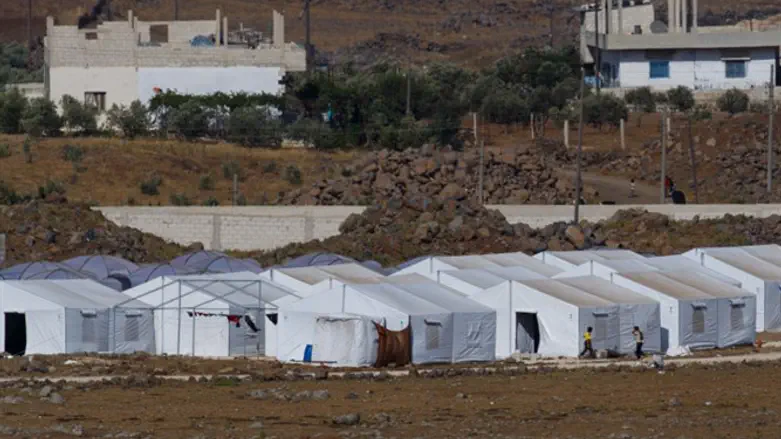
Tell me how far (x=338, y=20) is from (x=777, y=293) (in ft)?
322

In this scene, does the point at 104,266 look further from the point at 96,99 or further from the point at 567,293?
the point at 96,99

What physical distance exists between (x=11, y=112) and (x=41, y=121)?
274 cm

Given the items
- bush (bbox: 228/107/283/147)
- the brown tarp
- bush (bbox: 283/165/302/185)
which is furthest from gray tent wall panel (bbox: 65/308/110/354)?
bush (bbox: 228/107/283/147)

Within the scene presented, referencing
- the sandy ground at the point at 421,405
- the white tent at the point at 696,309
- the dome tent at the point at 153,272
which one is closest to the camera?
the sandy ground at the point at 421,405

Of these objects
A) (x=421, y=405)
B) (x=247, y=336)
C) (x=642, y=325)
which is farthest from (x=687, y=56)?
(x=421, y=405)

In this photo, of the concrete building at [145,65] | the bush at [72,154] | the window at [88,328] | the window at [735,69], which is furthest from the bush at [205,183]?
the window at [88,328]

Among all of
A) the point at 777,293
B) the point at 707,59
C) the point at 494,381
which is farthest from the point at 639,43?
the point at 494,381

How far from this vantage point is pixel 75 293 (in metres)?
40.5

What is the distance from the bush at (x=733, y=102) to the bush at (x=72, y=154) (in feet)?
98.1

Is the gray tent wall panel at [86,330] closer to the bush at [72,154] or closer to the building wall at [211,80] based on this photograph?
the bush at [72,154]

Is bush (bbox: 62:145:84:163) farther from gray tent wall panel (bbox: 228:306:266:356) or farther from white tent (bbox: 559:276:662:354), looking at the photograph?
white tent (bbox: 559:276:662:354)

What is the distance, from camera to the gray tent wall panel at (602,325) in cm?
3888

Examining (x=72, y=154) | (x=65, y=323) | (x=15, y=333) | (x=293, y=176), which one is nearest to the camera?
(x=65, y=323)

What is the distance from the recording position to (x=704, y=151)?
249 ft
